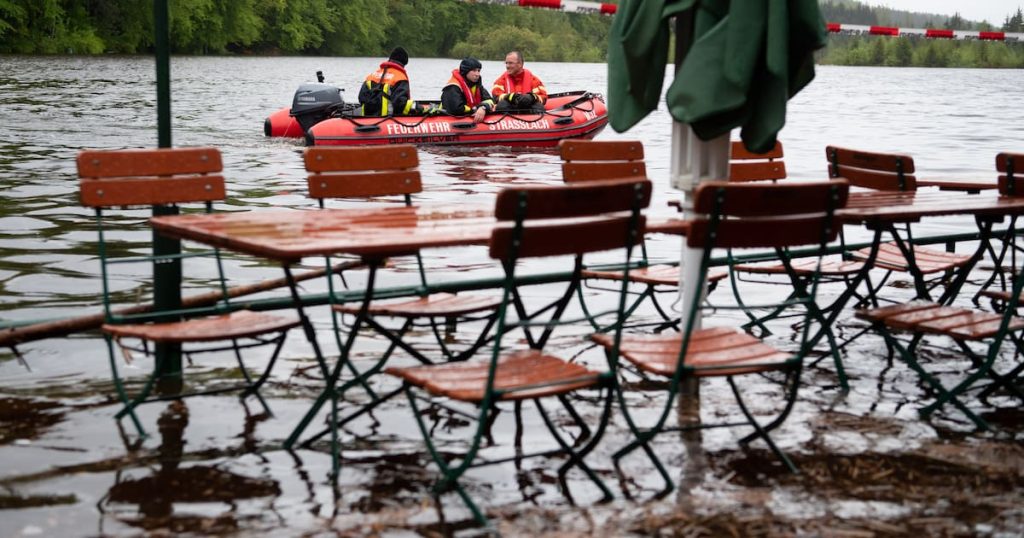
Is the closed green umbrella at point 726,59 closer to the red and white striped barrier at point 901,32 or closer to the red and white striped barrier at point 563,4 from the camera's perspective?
the red and white striped barrier at point 563,4

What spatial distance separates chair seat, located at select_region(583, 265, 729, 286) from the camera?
6294 millimetres

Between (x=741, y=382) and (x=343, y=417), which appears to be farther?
Result: (x=741, y=382)

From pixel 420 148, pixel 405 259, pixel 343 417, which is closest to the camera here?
pixel 343 417

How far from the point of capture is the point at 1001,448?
16.3 ft

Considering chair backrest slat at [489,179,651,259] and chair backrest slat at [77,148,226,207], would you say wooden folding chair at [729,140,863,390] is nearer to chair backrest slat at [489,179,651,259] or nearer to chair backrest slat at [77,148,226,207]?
chair backrest slat at [489,179,651,259]

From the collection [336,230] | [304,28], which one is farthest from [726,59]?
[304,28]

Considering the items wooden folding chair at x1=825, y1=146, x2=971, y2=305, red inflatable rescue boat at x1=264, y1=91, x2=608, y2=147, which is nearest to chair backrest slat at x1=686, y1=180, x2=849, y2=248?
wooden folding chair at x1=825, y1=146, x2=971, y2=305

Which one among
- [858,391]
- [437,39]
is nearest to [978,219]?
[858,391]

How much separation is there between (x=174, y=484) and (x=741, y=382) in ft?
8.27

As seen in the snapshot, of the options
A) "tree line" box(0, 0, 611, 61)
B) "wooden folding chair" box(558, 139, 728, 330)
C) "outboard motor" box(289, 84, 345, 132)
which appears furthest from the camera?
"tree line" box(0, 0, 611, 61)

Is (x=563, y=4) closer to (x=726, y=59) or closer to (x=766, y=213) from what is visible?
(x=726, y=59)

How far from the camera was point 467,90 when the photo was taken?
20.8 meters

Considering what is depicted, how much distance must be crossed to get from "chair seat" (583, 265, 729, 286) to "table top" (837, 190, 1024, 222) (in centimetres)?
76

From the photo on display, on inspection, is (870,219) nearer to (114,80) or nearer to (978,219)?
(978,219)
